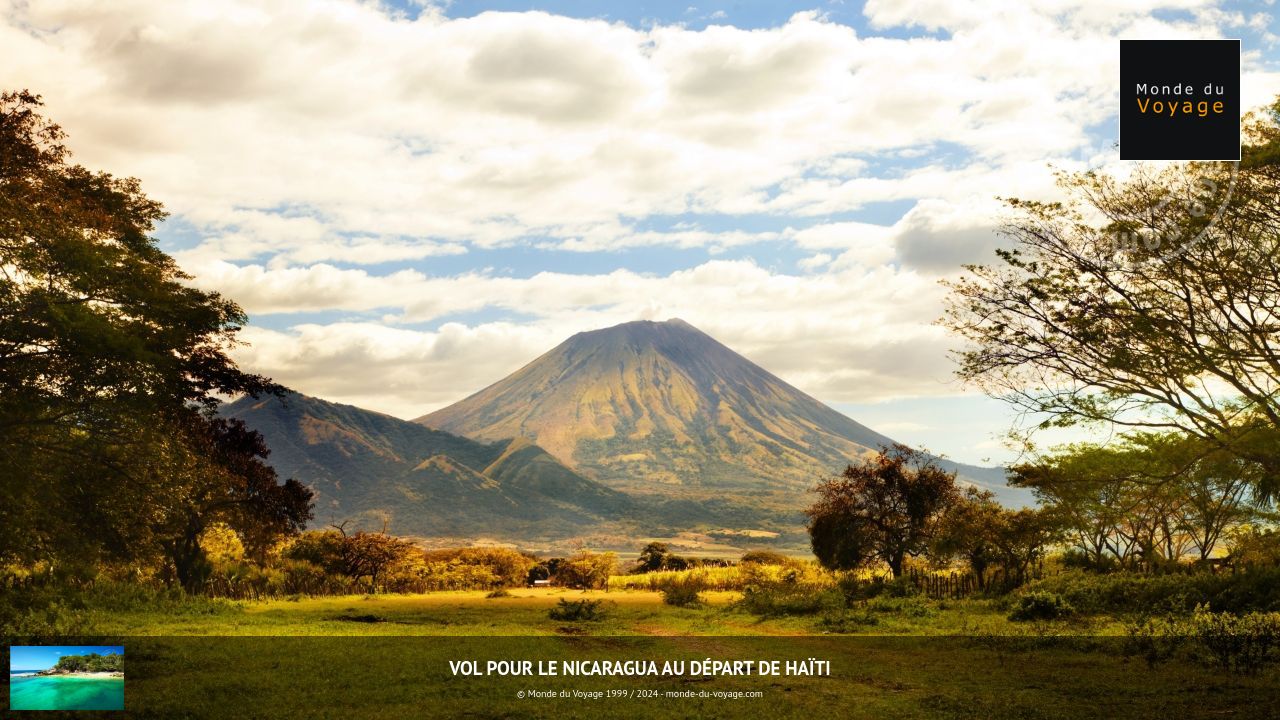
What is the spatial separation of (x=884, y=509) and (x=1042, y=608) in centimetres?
1182

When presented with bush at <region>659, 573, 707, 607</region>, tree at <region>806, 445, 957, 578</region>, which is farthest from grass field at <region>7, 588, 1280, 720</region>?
tree at <region>806, 445, 957, 578</region>

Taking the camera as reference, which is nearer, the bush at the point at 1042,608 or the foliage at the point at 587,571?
the bush at the point at 1042,608

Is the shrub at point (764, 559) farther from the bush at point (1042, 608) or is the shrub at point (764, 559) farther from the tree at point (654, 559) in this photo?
the bush at point (1042, 608)

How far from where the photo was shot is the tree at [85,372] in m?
17.8

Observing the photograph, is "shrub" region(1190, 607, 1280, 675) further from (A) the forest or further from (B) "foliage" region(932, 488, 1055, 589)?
(B) "foliage" region(932, 488, 1055, 589)

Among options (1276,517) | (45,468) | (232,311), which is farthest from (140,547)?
(1276,517)

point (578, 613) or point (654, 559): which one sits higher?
point (578, 613)

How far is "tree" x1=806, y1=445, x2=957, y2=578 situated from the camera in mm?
30844

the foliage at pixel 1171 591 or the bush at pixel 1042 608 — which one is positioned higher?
the foliage at pixel 1171 591

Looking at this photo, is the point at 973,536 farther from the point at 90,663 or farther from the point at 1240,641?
the point at 90,663

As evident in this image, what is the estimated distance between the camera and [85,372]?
1886 cm

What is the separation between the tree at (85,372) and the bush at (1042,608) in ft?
64.8

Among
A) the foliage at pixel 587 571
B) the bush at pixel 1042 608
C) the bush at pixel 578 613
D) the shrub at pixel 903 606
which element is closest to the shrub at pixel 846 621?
the shrub at pixel 903 606

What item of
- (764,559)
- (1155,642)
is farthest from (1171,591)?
(764,559)
